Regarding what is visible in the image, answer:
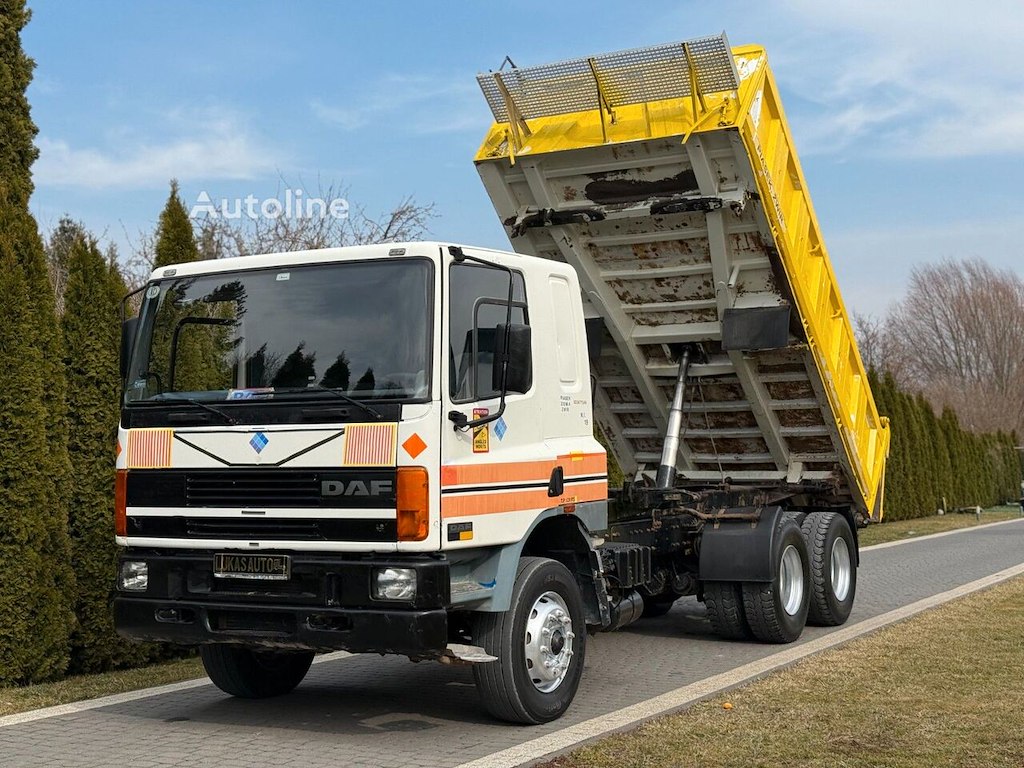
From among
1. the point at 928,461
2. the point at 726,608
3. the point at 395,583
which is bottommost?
the point at 726,608

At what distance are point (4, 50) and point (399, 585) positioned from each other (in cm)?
699

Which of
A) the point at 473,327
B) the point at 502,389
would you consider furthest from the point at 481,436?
the point at 473,327

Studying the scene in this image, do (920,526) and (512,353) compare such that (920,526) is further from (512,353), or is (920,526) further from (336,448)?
(336,448)

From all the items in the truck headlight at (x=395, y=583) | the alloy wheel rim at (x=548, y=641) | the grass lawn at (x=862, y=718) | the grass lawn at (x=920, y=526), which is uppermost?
the truck headlight at (x=395, y=583)

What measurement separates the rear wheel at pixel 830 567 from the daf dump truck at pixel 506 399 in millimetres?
347

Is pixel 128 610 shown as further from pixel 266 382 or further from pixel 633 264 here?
pixel 633 264

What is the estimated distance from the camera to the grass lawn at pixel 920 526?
2425 cm

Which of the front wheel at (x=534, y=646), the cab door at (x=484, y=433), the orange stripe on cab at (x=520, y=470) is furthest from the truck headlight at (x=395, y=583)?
the front wheel at (x=534, y=646)

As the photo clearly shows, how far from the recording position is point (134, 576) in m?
7.01

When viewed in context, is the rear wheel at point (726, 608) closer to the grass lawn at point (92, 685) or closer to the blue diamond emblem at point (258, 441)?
the grass lawn at point (92, 685)

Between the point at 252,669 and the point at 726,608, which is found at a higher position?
the point at 726,608

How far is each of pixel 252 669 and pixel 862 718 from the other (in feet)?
12.5

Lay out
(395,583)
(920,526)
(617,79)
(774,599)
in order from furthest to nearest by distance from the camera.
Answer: (920,526) → (774,599) → (617,79) → (395,583)

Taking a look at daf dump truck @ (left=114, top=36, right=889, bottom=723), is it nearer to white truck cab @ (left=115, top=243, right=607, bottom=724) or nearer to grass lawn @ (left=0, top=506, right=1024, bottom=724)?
white truck cab @ (left=115, top=243, right=607, bottom=724)
